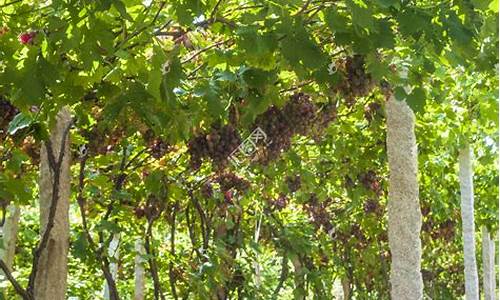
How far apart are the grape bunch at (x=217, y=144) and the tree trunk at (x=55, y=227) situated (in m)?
0.83

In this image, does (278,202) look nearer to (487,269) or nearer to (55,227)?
(55,227)

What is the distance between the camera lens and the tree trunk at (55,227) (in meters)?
2.95

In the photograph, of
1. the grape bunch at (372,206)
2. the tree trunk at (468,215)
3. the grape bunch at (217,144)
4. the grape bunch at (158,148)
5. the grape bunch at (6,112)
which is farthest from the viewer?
the grape bunch at (372,206)

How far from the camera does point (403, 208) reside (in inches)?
172

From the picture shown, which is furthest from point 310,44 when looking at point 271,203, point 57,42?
point 271,203

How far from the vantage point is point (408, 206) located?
14.4 ft

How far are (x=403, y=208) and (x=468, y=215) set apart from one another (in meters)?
2.64

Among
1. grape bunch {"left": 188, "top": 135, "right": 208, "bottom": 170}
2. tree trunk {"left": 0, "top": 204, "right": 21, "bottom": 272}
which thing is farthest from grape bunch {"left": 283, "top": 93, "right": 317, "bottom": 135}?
tree trunk {"left": 0, "top": 204, "right": 21, "bottom": 272}

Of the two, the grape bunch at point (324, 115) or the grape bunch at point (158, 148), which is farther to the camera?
the grape bunch at point (324, 115)

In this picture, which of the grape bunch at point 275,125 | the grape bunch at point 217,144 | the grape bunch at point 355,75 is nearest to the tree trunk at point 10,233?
the grape bunch at point 217,144

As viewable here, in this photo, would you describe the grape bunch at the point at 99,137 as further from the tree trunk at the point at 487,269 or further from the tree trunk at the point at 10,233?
the tree trunk at the point at 487,269

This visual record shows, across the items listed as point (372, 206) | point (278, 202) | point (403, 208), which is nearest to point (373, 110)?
point (403, 208)

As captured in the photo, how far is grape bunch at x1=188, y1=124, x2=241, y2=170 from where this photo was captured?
3682 mm

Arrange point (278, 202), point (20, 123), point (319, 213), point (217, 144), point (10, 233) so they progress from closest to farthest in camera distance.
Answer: point (20, 123) → point (217, 144) → point (10, 233) → point (278, 202) → point (319, 213)
